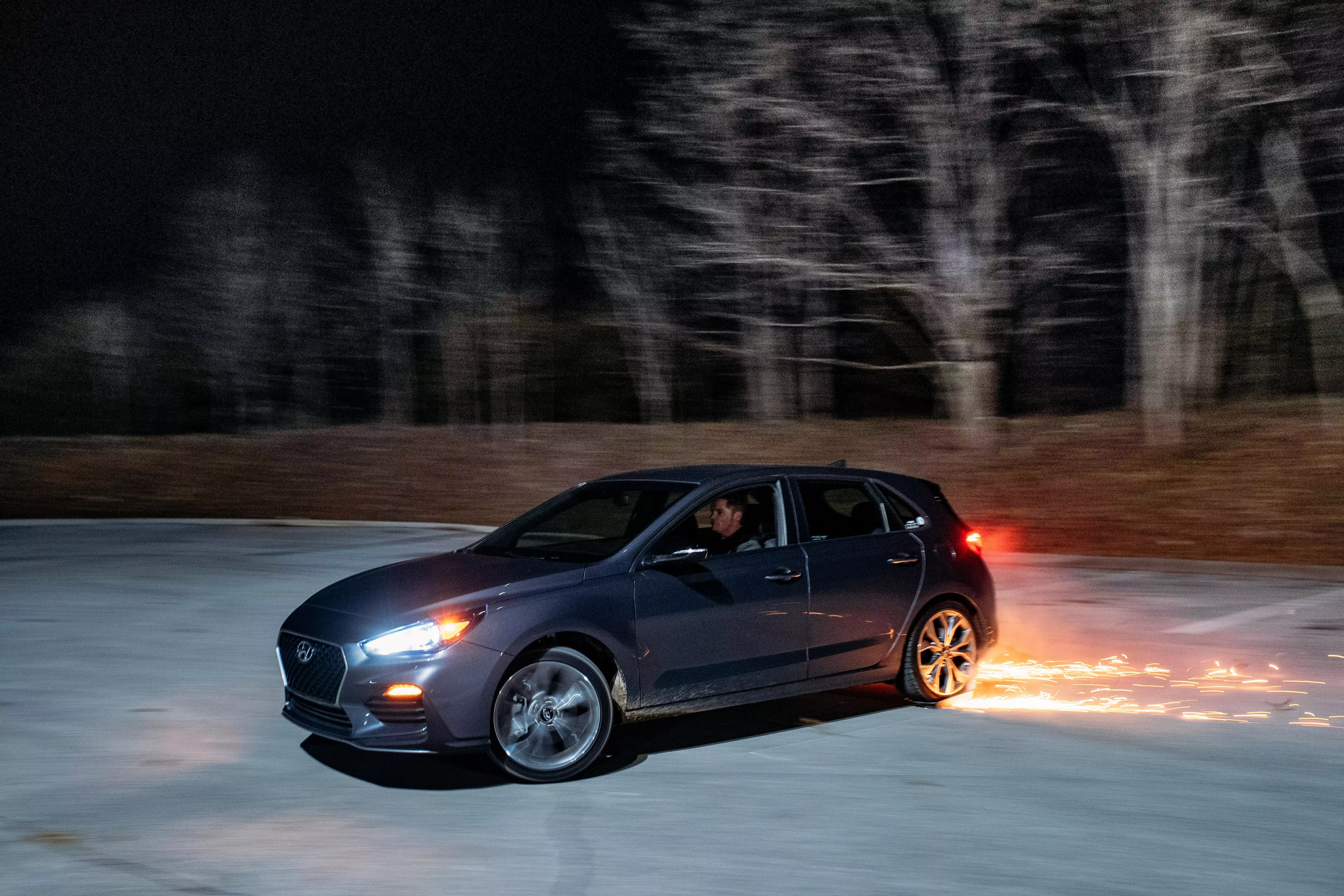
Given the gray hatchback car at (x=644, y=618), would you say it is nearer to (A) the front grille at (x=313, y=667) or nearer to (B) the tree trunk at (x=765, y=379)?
(A) the front grille at (x=313, y=667)

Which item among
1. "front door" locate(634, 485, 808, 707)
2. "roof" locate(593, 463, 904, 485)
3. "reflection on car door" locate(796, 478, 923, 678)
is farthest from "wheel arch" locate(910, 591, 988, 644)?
"front door" locate(634, 485, 808, 707)

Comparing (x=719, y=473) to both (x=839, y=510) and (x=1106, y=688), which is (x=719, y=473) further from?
(x=1106, y=688)

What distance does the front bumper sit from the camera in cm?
606

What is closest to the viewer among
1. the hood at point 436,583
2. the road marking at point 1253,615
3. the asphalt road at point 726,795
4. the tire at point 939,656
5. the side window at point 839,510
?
the asphalt road at point 726,795

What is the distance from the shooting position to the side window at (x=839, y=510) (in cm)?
762

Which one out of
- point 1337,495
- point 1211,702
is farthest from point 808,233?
point 1211,702

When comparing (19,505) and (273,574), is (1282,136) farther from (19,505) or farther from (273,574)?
(19,505)

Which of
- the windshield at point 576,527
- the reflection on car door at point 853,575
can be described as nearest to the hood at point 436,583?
the windshield at point 576,527

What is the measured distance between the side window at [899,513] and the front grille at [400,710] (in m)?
3.19

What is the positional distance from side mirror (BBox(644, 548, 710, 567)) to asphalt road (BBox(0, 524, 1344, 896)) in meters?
0.99

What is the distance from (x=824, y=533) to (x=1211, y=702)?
271 centimetres

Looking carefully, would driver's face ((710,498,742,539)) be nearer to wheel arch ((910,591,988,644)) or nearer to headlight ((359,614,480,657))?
wheel arch ((910,591,988,644))

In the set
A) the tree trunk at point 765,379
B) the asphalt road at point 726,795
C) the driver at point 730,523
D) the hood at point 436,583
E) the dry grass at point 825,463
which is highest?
the tree trunk at point 765,379

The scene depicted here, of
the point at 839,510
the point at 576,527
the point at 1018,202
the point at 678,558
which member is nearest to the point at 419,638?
the point at 678,558
